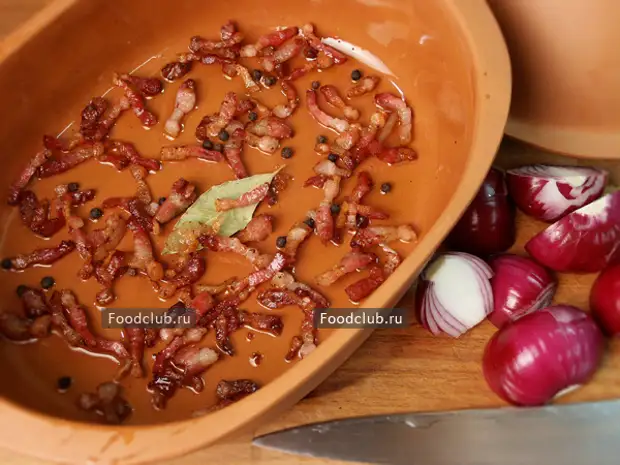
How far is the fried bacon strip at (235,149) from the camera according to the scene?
1.21 m

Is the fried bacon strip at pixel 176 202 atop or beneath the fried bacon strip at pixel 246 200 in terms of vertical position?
atop

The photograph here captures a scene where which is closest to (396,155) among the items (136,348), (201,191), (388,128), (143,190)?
(388,128)

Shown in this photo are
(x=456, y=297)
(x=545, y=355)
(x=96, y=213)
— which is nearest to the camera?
(x=545, y=355)

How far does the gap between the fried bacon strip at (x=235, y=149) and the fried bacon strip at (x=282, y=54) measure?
0.14 m

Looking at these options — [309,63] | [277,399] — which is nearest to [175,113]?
[309,63]

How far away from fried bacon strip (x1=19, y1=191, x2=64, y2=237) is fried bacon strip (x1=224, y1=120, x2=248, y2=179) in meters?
0.33

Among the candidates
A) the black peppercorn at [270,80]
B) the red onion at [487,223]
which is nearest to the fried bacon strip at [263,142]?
the black peppercorn at [270,80]

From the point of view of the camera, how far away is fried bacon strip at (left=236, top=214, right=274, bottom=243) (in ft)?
3.81

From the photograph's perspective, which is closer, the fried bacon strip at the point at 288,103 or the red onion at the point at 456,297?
the red onion at the point at 456,297

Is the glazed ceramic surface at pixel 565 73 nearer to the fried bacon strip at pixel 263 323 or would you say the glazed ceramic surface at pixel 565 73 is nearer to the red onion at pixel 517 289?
the red onion at pixel 517 289

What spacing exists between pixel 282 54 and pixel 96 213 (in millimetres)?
487

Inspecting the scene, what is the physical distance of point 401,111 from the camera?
4.10ft

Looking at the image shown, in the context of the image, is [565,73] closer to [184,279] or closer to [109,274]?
[184,279]

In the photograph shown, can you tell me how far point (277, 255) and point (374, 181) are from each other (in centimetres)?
24
